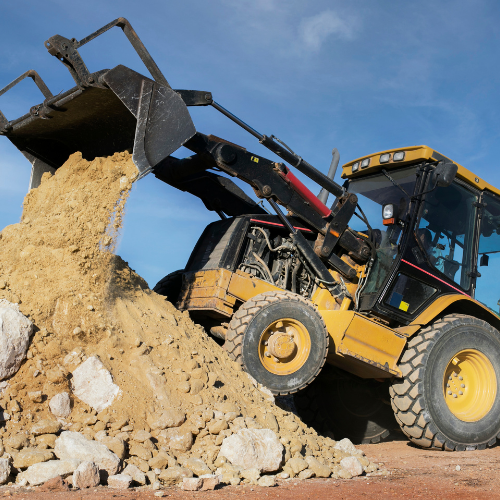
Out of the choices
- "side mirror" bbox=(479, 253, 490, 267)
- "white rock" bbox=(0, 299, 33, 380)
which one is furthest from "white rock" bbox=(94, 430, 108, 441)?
"side mirror" bbox=(479, 253, 490, 267)

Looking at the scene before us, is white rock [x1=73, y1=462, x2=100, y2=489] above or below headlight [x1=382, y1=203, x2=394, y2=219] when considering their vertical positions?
below

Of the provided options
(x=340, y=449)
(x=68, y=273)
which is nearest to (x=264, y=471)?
(x=340, y=449)

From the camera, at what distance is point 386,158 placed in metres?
6.08

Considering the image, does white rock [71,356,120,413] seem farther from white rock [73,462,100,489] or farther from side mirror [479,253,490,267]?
side mirror [479,253,490,267]

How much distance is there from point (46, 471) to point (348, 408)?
14.4 feet

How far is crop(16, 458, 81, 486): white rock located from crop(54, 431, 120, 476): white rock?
0.32 ft

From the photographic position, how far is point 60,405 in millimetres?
3514

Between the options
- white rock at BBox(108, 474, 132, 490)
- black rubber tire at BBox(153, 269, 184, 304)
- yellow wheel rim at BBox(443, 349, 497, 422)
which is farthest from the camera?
black rubber tire at BBox(153, 269, 184, 304)

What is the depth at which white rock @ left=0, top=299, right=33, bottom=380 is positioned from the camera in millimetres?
3541

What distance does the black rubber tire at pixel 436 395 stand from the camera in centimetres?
533

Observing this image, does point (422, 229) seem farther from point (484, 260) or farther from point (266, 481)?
point (266, 481)

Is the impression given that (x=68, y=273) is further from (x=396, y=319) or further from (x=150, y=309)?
(x=396, y=319)

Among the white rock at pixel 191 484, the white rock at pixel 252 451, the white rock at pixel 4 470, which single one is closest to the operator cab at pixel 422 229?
the white rock at pixel 252 451

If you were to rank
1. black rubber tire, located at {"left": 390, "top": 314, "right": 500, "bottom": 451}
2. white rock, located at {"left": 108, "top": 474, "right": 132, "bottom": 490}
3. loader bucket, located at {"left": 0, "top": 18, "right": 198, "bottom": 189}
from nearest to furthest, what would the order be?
white rock, located at {"left": 108, "top": 474, "right": 132, "bottom": 490} → loader bucket, located at {"left": 0, "top": 18, "right": 198, "bottom": 189} → black rubber tire, located at {"left": 390, "top": 314, "right": 500, "bottom": 451}
